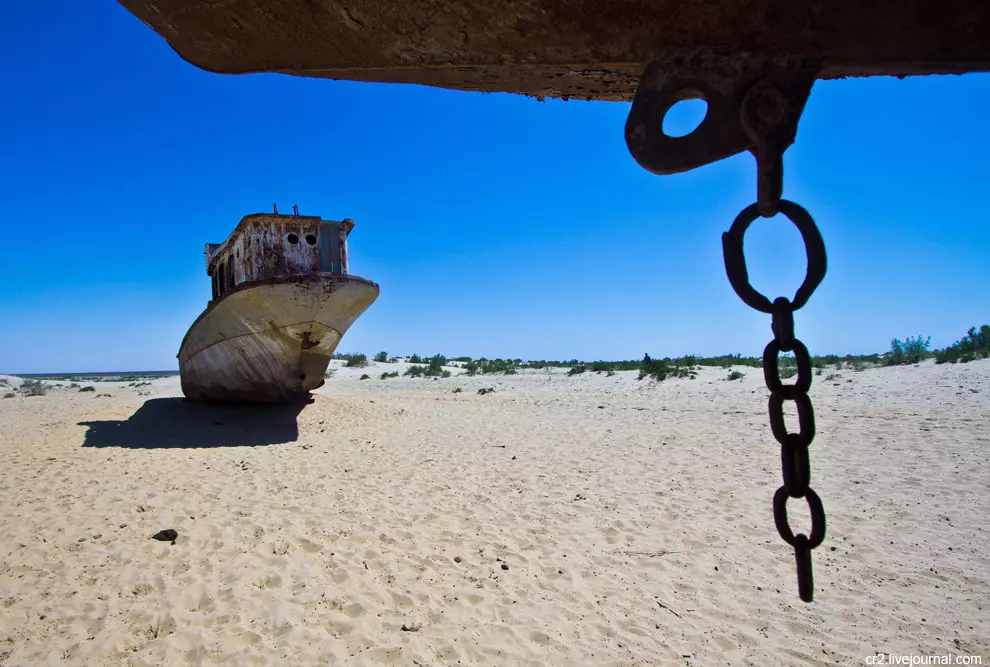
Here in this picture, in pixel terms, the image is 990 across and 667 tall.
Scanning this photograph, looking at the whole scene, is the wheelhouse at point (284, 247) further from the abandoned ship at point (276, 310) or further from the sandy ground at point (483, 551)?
the sandy ground at point (483, 551)

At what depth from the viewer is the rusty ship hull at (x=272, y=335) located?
9.58m

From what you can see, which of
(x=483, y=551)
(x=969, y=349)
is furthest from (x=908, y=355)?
(x=483, y=551)

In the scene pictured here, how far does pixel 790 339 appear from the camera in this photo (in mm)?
1117

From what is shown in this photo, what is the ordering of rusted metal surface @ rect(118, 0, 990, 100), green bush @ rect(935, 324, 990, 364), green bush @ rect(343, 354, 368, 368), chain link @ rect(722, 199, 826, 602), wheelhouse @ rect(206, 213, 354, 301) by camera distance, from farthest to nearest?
green bush @ rect(343, 354, 368, 368)
green bush @ rect(935, 324, 990, 364)
wheelhouse @ rect(206, 213, 354, 301)
rusted metal surface @ rect(118, 0, 990, 100)
chain link @ rect(722, 199, 826, 602)

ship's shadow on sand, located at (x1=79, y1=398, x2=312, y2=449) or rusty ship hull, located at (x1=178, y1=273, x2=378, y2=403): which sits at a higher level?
rusty ship hull, located at (x1=178, y1=273, x2=378, y2=403)

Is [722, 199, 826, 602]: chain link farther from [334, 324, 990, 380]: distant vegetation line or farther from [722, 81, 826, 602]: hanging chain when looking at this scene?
[334, 324, 990, 380]: distant vegetation line

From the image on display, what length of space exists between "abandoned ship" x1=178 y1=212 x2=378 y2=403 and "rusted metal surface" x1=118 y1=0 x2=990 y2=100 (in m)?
8.43

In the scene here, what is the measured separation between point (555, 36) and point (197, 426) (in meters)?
10.6

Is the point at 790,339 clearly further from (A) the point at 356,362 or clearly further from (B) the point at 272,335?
(A) the point at 356,362

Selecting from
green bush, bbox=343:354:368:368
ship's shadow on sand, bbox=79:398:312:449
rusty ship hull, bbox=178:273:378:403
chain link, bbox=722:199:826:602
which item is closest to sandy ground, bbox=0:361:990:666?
ship's shadow on sand, bbox=79:398:312:449

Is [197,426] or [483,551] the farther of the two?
[197,426]

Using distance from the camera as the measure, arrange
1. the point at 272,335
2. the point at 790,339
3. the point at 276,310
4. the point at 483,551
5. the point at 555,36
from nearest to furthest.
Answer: the point at 790,339 → the point at 555,36 → the point at 483,551 → the point at 276,310 → the point at 272,335

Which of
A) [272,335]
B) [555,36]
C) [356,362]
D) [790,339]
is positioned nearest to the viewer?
[790,339]

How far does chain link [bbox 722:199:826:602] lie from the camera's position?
1.10 m
